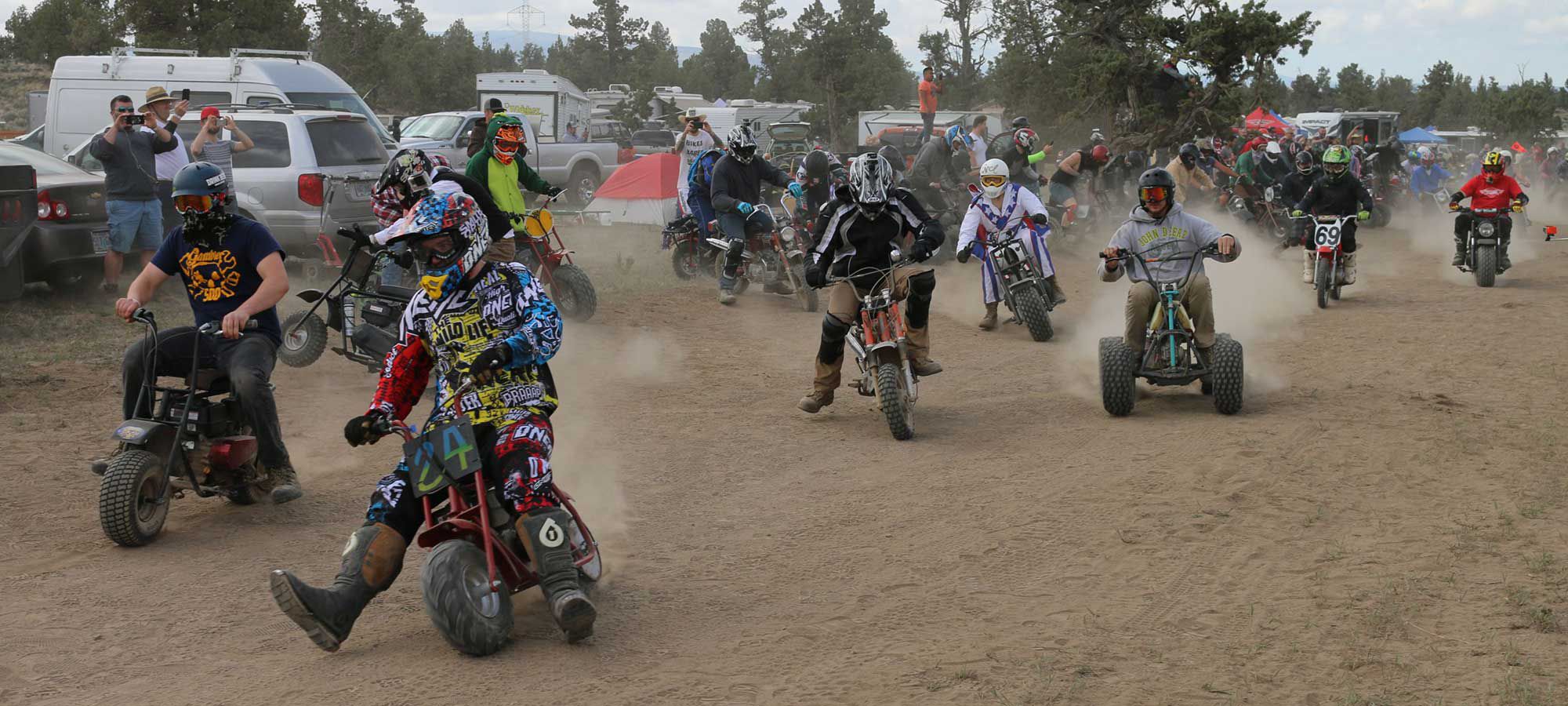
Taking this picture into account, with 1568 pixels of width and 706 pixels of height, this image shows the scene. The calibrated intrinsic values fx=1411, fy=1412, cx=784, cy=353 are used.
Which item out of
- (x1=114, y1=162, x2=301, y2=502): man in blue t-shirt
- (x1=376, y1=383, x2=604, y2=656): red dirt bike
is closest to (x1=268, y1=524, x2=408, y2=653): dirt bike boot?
(x1=376, y1=383, x2=604, y2=656): red dirt bike

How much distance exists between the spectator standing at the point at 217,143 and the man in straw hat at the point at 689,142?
16.7 ft

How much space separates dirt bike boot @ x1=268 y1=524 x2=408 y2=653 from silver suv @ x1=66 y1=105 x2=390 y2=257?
10495 millimetres

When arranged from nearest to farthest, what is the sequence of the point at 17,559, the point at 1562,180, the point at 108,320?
the point at 17,559
the point at 108,320
the point at 1562,180

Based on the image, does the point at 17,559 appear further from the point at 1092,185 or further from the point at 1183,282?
the point at 1092,185

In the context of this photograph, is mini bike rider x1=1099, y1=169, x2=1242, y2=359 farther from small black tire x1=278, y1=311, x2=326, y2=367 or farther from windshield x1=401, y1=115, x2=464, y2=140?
windshield x1=401, y1=115, x2=464, y2=140

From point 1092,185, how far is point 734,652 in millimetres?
20092

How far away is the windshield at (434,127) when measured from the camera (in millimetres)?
24359

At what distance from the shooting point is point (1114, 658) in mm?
5258

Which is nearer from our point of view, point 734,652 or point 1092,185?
point 734,652

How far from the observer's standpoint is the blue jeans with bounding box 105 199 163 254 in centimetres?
1398

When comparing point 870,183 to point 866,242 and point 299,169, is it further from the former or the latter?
point 299,169

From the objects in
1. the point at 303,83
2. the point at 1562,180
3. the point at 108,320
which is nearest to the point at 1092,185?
the point at 303,83

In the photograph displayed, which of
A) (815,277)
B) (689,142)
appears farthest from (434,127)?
(815,277)

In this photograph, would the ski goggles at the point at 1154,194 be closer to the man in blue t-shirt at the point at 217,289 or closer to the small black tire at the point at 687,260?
the man in blue t-shirt at the point at 217,289
